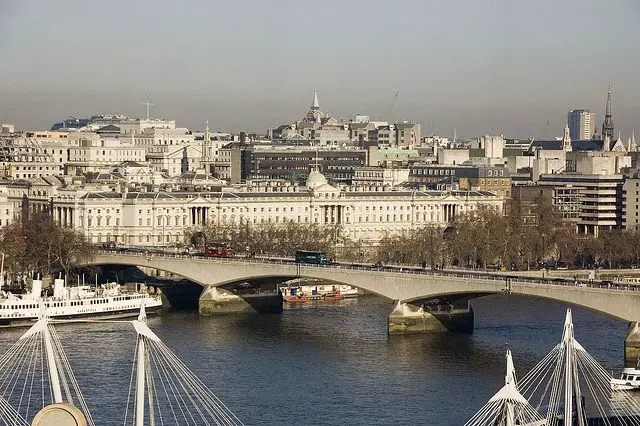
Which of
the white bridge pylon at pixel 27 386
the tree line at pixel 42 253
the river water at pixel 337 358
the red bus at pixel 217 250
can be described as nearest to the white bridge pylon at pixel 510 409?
the river water at pixel 337 358

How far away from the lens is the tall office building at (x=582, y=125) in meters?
139

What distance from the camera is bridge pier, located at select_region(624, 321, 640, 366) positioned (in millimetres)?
40375

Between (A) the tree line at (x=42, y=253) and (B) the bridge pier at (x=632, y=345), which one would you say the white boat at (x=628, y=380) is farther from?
(A) the tree line at (x=42, y=253)

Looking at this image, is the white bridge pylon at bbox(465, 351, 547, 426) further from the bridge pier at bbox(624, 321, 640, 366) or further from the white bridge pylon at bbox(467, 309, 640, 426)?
the bridge pier at bbox(624, 321, 640, 366)

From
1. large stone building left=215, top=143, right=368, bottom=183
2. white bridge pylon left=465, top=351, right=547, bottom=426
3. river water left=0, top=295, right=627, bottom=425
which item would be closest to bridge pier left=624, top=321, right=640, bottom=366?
river water left=0, top=295, right=627, bottom=425

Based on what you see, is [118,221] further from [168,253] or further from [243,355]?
[243,355]

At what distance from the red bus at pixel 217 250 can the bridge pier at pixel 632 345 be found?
1823 centimetres

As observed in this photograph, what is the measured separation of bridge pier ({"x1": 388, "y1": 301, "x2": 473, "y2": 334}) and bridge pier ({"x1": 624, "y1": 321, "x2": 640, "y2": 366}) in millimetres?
6333

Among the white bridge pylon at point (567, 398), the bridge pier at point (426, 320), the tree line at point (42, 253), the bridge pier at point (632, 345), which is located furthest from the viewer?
the tree line at point (42, 253)

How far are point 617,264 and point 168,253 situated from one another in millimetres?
16625

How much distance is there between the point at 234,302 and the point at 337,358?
36.7 feet

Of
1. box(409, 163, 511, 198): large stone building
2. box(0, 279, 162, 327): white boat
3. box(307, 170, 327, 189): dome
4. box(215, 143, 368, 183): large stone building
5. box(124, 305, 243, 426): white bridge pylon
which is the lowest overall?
box(124, 305, 243, 426): white bridge pylon

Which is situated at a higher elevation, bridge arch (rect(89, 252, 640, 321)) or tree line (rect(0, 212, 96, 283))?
tree line (rect(0, 212, 96, 283))

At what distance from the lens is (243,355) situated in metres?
42.0
